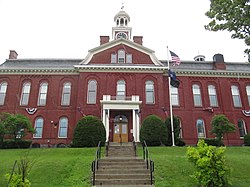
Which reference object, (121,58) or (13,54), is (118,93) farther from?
(13,54)

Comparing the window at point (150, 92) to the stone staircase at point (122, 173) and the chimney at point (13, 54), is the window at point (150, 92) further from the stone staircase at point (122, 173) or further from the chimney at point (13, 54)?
the chimney at point (13, 54)

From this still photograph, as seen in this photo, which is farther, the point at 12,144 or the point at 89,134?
the point at 12,144

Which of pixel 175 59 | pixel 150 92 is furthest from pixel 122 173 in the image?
pixel 150 92

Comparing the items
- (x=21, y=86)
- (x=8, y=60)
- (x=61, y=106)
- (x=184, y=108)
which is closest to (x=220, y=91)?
(x=184, y=108)

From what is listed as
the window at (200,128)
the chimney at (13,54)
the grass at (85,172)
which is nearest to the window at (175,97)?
the window at (200,128)

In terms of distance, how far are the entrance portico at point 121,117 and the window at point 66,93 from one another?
4906mm

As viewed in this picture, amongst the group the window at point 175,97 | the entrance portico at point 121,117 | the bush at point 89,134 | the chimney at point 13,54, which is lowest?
the bush at point 89,134

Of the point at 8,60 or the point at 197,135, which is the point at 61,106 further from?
the point at 197,135

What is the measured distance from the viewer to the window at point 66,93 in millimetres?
24422

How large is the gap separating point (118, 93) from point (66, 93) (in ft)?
18.9

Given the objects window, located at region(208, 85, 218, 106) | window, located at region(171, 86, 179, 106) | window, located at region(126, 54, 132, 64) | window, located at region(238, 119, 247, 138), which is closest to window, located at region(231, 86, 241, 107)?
window, located at region(238, 119, 247, 138)

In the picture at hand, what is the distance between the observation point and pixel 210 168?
8352mm

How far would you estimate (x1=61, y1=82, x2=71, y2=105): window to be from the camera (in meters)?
24.4

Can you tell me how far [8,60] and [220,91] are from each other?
2482 cm
